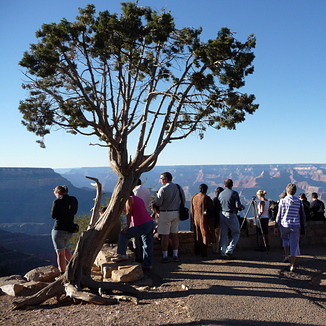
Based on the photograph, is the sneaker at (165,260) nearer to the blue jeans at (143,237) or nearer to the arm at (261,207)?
the blue jeans at (143,237)

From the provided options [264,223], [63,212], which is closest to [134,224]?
[63,212]

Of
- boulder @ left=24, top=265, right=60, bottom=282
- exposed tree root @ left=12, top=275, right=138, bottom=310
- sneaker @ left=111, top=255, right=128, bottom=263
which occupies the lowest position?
boulder @ left=24, top=265, right=60, bottom=282

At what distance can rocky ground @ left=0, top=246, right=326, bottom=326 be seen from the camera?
5.03 m

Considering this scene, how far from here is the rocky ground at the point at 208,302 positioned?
5.03 m

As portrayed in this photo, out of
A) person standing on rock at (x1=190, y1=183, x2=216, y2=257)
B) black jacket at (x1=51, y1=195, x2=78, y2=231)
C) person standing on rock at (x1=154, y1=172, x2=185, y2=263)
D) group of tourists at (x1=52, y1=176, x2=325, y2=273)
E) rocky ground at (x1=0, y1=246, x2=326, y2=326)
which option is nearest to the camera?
rocky ground at (x1=0, y1=246, x2=326, y2=326)

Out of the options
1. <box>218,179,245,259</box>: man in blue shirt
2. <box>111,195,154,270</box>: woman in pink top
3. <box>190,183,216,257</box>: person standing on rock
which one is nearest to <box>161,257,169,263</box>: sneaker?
<box>190,183,216,257</box>: person standing on rock

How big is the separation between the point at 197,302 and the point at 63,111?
4.87m

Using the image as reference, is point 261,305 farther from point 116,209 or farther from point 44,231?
point 44,231

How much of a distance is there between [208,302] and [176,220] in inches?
116

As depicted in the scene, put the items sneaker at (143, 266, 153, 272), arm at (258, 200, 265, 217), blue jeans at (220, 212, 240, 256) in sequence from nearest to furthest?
sneaker at (143, 266, 153, 272)
blue jeans at (220, 212, 240, 256)
arm at (258, 200, 265, 217)

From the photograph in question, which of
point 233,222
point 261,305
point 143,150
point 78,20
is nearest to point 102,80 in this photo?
point 78,20

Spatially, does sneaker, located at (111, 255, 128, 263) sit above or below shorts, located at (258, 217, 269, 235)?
below

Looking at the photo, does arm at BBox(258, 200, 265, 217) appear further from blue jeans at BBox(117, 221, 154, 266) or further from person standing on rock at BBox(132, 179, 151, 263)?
blue jeans at BBox(117, 221, 154, 266)

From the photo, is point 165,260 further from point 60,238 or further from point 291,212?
point 291,212
